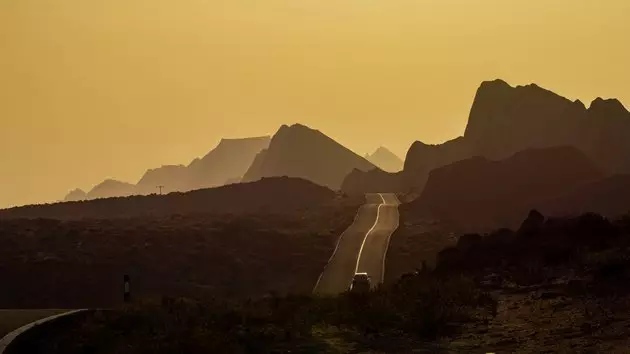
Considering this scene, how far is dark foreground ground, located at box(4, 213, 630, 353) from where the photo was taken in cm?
1335

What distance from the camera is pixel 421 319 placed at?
15.7 m

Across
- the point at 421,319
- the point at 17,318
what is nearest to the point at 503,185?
the point at 421,319

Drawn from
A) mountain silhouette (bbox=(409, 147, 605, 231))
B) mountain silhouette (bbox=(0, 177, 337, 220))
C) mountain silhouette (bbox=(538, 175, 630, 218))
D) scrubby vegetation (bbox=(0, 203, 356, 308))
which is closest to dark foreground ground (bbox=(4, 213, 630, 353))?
scrubby vegetation (bbox=(0, 203, 356, 308))

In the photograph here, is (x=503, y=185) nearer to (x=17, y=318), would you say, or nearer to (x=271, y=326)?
(x=271, y=326)

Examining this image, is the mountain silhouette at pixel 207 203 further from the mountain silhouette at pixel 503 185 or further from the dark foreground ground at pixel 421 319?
the dark foreground ground at pixel 421 319

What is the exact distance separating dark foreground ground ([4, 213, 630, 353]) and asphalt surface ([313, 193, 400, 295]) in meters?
17.8

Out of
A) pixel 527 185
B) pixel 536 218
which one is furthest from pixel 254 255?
pixel 527 185

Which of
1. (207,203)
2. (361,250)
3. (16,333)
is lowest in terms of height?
(16,333)

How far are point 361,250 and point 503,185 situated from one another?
5782 cm

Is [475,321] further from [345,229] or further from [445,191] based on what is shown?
[445,191]

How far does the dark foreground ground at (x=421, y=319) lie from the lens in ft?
43.8

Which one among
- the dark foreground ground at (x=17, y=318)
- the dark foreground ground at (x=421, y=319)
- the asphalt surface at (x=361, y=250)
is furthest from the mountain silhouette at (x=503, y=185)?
the dark foreground ground at (x=17, y=318)

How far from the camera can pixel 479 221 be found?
318 feet

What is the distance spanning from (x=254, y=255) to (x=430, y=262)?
15822 millimetres
